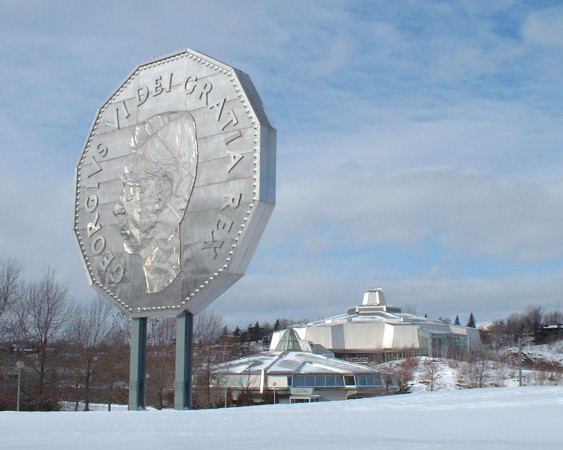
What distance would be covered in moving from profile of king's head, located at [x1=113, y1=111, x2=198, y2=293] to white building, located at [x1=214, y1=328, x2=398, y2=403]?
2944cm

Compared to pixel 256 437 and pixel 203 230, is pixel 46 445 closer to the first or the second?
pixel 256 437

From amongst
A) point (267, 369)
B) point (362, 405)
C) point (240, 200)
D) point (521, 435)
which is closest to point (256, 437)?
point (521, 435)

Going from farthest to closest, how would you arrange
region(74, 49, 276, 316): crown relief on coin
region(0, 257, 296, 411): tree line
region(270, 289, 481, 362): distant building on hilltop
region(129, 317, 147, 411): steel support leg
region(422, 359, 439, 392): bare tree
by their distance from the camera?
region(270, 289, 481, 362): distant building on hilltop
region(422, 359, 439, 392): bare tree
region(0, 257, 296, 411): tree line
region(129, 317, 147, 411): steel support leg
region(74, 49, 276, 316): crown relief on coin

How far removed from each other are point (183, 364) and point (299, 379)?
3296cm

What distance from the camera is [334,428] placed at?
9500 mm

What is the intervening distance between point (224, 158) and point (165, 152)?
200 cm

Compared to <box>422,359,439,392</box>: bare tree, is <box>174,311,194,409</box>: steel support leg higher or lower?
lower

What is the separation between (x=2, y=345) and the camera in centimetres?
4244

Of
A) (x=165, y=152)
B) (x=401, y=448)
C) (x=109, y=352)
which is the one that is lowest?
(x=401, y=448)

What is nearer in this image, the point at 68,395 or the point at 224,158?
the point at 224,158

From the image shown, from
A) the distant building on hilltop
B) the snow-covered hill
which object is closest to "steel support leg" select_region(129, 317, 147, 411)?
the snow-covered hill

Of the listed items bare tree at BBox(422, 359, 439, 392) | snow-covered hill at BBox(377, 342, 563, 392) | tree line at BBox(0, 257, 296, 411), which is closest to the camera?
tree line at BBox(0, 257, 296, 411)

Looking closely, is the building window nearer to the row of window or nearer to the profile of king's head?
the row of window

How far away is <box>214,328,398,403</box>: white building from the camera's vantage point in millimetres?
47906
